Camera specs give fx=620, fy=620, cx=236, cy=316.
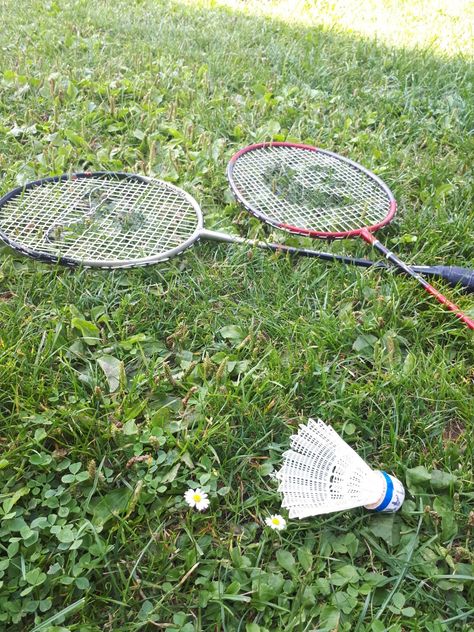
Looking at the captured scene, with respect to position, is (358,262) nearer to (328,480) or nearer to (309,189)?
(309,189)

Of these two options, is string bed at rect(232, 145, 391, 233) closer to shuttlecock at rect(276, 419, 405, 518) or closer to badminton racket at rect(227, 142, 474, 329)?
badminton racket at rect(227, 142, 474, 329)

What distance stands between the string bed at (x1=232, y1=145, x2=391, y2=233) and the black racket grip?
1.06 feet

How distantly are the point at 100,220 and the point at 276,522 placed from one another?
131cm

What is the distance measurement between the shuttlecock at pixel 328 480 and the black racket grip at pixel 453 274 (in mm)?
824

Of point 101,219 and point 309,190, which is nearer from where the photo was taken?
point 101,219

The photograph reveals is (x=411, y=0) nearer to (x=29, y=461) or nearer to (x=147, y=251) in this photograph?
(x=147, y=251)

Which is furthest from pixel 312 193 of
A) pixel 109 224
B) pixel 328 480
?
pixel 328 480

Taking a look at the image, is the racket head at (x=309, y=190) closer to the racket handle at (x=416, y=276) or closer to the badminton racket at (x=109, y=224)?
the racket handle at (x=416, y=276)

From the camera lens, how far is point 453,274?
2.16m

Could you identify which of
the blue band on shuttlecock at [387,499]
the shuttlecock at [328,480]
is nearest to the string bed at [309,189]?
the shuttlecock at [328,480]

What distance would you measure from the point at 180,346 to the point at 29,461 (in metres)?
0.59

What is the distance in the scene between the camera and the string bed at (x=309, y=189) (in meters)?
2.42

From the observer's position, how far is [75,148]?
2863 millimetres

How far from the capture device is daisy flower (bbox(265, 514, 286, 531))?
151cm
